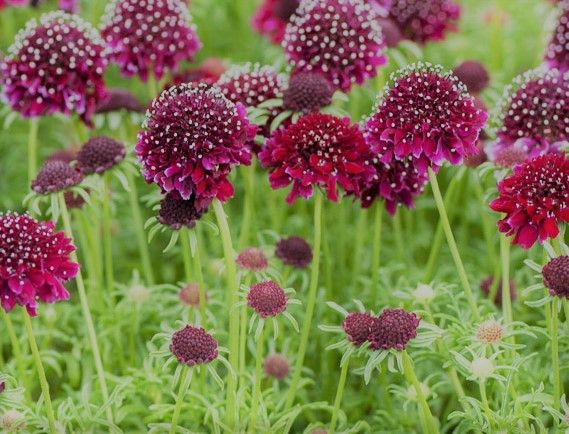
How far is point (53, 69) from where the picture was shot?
10.6 feet

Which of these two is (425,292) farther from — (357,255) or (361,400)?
(357,255)

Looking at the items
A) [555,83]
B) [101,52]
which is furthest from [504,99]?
[101,52]

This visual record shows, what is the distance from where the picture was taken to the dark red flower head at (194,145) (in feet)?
8.21

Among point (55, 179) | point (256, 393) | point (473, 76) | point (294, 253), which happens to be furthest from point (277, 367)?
point (473, 76)

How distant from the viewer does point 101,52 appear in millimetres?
3328

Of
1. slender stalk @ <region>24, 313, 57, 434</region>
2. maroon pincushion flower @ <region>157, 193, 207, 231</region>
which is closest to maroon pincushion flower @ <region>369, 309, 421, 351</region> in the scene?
maroon pincushion flower @ <region>157, 193, 207, 231</region>

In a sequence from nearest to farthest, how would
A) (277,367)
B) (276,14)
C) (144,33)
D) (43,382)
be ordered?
(43,382)
(277,367)
(144,33)
(276,14)

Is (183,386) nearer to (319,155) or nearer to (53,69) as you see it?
(319,155)

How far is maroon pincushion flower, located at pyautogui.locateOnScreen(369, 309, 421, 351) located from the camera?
2.38m

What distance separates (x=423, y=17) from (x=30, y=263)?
243cm

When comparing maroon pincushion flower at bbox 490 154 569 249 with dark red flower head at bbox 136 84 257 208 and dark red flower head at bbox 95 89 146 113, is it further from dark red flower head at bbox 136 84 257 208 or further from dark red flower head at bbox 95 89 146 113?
dark red flower head at bbox 95 89 146 113

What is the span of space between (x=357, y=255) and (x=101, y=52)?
1324 mm

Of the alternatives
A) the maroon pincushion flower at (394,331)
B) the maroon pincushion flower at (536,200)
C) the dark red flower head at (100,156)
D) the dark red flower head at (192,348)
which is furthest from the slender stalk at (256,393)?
the dark red flower head at (100,156)

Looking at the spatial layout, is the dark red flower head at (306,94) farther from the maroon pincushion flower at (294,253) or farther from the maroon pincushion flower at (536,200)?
the maroon pincushion flower at (536,200)
